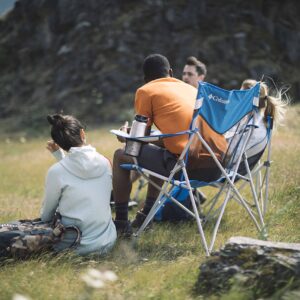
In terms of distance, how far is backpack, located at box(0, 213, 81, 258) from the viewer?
423 centimetres

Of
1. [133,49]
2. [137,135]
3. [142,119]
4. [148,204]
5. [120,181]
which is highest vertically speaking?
[133,49]

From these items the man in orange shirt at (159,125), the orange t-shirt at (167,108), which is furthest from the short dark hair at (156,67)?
the orange t-shirt at (167,108)

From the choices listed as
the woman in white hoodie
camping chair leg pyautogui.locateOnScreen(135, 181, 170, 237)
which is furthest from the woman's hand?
camping chair leg pyautogui.locateOnScreen(135, 181, 170, 237)

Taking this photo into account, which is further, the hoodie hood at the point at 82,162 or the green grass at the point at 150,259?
the hoodie hood at the point at 82,162

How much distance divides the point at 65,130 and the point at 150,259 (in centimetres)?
112

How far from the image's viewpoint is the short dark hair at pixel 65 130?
4.59 metres

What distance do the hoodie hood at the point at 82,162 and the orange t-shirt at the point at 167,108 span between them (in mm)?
687

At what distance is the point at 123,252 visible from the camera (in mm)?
4605

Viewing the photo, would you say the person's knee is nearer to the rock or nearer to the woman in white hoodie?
the woman in white hoodie

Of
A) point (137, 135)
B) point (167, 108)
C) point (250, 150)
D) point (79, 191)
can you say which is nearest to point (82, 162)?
point (79, 191)

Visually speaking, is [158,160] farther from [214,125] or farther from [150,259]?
[150,259]

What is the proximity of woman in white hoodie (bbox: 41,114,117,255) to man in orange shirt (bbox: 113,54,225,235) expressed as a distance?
1.67 feet

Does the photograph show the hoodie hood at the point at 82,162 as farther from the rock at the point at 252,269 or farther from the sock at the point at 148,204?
the rock at the point at 252,269

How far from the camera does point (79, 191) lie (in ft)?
14.7
